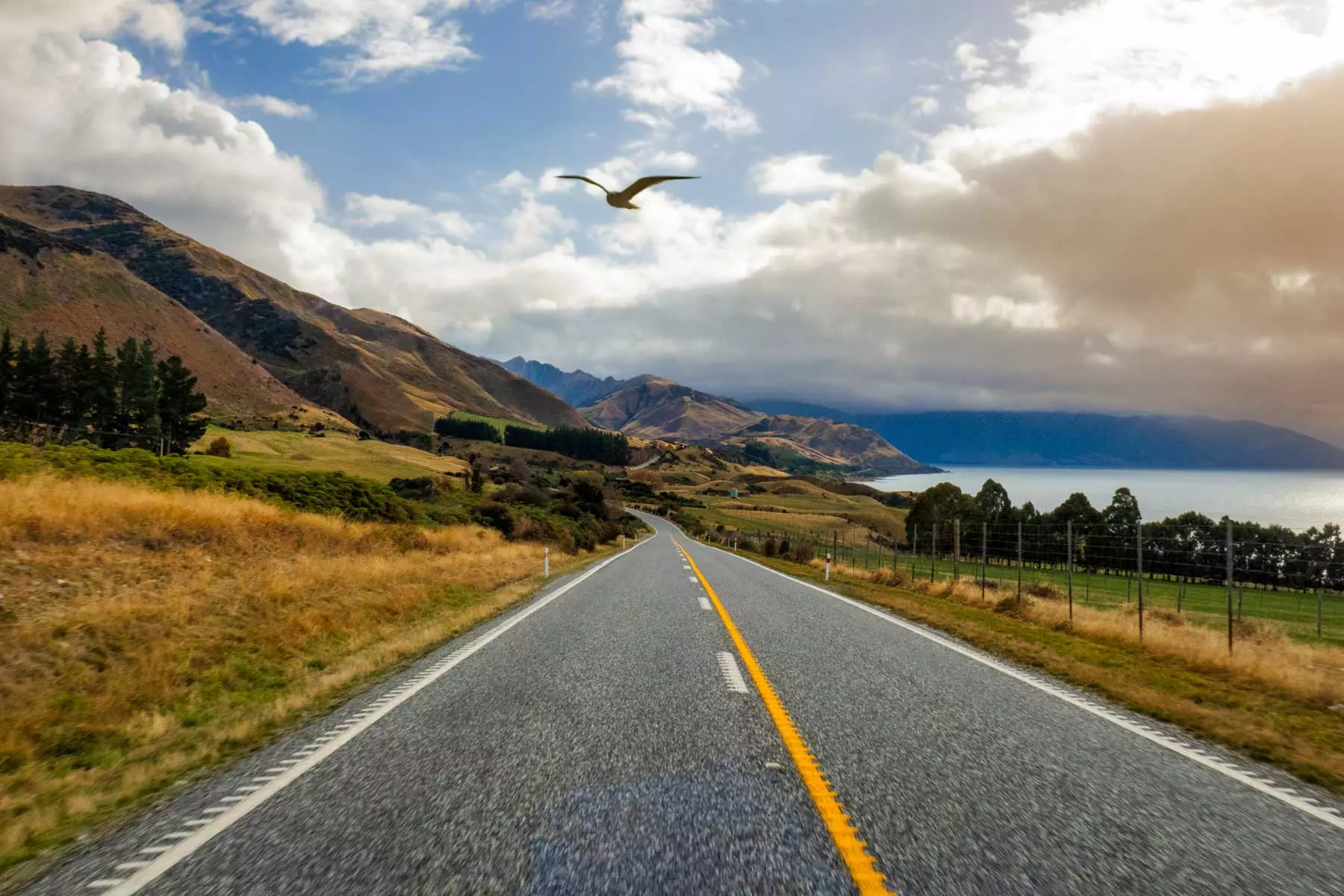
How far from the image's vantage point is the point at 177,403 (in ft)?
252

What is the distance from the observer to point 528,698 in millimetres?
7012

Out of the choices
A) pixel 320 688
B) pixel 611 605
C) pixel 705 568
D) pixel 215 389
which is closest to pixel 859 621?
pixel 611 605

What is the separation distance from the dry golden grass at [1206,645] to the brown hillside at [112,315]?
483 feet

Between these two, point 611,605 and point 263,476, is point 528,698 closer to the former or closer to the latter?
point 611,605

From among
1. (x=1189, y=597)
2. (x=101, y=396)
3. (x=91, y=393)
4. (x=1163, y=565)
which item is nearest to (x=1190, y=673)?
(x=1163, y=565)

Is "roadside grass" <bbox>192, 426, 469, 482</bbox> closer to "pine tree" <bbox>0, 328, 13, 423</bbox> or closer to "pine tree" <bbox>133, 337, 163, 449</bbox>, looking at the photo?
→ "pine tree" <bbox>133, 337, 163, 449</bbox>

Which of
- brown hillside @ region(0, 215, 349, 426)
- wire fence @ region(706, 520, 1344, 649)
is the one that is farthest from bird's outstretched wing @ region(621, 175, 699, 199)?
brown hillside @ region(0, 215, 349, 426)

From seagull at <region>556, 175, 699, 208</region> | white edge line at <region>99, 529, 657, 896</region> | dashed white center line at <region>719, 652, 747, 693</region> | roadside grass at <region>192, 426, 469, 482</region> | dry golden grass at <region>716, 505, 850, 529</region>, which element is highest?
seagull at <region>556, 175, 699, 208</region>

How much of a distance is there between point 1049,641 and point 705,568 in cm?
1515

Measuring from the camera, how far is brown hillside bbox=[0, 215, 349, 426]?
13675 centimetres

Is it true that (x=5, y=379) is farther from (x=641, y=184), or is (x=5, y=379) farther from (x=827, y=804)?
(x=827, y=804)

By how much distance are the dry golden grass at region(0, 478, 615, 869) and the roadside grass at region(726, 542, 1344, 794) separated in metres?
9.09

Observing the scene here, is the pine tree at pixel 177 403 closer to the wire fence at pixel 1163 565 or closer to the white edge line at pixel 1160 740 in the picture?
→ the wire fence at pixel 1163 565

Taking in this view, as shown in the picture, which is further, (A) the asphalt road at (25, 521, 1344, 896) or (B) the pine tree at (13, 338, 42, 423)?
(B) the pine tree at (13, 338, 42, 423)
